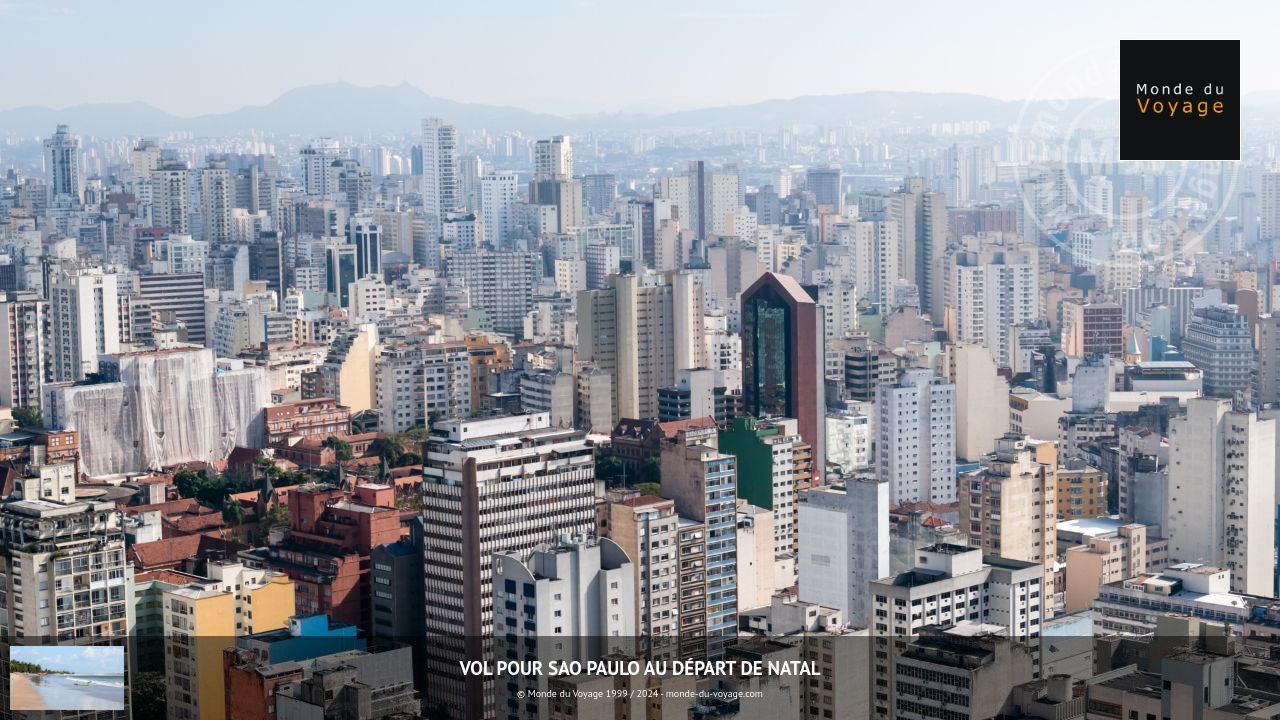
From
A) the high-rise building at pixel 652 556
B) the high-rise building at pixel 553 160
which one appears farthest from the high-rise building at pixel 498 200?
the high-rise building at pixel 652 556

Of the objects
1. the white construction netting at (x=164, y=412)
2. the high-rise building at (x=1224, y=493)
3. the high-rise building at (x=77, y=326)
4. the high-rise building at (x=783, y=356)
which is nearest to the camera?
the high-rise building at (x=1224, y=493)

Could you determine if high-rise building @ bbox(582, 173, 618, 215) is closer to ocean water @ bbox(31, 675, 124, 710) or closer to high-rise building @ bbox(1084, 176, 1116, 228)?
high-rise building @ bbox(1084, 176, 1116, 228)

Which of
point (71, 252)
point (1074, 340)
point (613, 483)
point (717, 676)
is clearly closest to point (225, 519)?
point (613, 483)

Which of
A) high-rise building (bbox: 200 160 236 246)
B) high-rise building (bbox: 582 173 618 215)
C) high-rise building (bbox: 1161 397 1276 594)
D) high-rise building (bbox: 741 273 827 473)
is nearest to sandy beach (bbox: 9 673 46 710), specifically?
high-rise building (bbox: 1161 397 1276 594)

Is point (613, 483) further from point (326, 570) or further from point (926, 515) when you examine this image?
point (326, 570)

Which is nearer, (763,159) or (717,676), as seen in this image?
(717,676)

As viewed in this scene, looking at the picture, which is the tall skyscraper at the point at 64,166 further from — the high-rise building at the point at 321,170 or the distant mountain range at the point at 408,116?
the high-rise building at the point at 321,170
